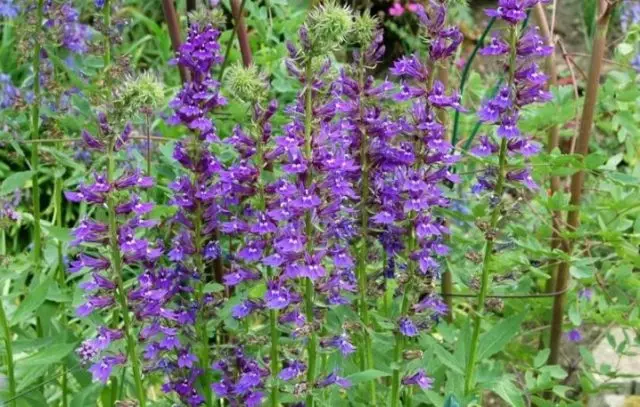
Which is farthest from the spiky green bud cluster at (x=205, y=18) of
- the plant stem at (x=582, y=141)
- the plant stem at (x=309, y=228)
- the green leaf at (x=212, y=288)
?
the plant stem at (x=582, y=141)

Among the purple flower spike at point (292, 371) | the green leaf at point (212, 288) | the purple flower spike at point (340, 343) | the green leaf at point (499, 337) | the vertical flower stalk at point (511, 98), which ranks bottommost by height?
the green leaf at point (499, 337)

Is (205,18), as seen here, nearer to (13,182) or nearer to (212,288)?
(212,288)

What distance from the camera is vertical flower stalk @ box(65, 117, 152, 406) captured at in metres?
2.11

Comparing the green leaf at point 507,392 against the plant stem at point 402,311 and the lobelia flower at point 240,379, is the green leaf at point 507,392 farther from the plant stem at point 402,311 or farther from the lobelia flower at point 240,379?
the lobelia flower at point 240,379

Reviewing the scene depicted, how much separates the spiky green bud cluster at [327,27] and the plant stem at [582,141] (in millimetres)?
1003

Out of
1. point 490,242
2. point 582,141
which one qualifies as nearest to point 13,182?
point 490,242

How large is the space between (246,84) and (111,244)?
1.48 ft

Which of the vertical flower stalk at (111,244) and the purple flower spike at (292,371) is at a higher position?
the vertical flower stalk at (111,244)

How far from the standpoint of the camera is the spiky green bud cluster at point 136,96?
200 centimetres

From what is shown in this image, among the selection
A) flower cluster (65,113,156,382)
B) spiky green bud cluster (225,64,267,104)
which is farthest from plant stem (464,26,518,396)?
flower cluster (65,113,156,382)

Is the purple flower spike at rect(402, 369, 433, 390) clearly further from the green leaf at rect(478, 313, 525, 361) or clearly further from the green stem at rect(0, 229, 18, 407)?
the green stem at rect(0, 229, 18, 407)

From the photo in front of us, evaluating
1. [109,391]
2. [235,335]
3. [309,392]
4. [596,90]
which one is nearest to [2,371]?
[109,391]

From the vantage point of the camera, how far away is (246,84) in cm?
203

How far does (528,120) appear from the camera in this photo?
2.88m
